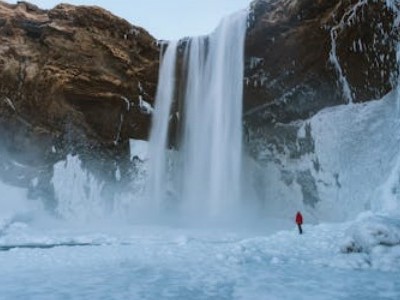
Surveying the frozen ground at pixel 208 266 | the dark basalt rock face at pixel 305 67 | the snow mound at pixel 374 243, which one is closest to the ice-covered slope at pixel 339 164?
the dark basalt rock face at pixel 305 67

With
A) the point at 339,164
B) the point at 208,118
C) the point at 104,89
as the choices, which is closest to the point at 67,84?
the point at 104,89

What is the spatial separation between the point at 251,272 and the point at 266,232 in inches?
334

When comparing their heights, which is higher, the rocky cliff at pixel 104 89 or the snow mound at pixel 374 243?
the rocky cliff at pixel 104 89

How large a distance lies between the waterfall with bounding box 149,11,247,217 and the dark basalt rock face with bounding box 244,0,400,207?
82 centimetres

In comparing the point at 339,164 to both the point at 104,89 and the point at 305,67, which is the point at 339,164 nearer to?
the point at 305,67

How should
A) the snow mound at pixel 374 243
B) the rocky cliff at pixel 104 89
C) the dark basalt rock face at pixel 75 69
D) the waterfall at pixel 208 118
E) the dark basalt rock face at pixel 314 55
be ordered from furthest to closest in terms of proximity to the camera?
the dark basalt rock face at pixel 75 69
the waterfall at pixel 208 118
the rocky cliff at pixel 104 89
the dark basalt rock face at pixel 314 55
the snow mound at pixel 374 243

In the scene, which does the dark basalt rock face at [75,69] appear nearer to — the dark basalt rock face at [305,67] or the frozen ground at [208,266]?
A: the dark basalt rock face at [305,67]

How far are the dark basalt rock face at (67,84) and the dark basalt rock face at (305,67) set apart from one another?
5762 millimetres

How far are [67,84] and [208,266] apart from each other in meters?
15.5

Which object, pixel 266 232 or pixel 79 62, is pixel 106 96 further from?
pixel 266 232

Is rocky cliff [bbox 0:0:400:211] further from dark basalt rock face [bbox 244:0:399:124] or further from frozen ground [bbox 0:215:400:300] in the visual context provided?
frozen ground [bbox 0:215:400:300]

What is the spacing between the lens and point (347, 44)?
757 inches

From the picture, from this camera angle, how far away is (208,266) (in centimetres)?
1045

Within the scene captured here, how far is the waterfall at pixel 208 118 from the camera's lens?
22.3 m
